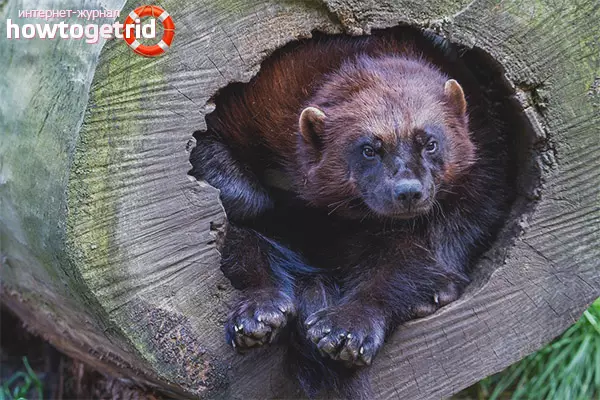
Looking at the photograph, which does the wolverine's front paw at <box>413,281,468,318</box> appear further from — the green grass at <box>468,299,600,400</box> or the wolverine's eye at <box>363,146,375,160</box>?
the green grass at <box>468,299,600,400</box>

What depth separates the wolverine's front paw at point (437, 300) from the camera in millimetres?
3666

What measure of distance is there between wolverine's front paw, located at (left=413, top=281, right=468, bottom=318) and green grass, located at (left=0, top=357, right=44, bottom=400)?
2.41 m

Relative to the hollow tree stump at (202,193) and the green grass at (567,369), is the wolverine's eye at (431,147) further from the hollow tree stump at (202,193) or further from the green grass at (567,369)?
the green grass at (567,369)

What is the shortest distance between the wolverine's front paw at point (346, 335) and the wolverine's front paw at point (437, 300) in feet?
0.76

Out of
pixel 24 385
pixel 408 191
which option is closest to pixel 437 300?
pixel 408 191

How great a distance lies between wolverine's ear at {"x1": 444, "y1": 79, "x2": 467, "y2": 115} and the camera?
12.1 ft

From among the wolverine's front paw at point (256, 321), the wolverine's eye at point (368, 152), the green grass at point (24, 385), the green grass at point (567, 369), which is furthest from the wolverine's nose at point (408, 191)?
the green grass at point (24, 385)

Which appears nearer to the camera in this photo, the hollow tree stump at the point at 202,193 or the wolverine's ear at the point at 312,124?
the hollow tree stump at the point at 202,193

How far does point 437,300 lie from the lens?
3.67 metres

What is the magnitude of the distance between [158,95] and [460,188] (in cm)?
146

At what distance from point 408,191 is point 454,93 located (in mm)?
621

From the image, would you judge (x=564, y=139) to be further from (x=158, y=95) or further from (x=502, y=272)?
(x=158, y=95)

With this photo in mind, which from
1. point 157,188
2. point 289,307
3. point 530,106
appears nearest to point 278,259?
point 289,307

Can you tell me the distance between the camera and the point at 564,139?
3.61 meters
